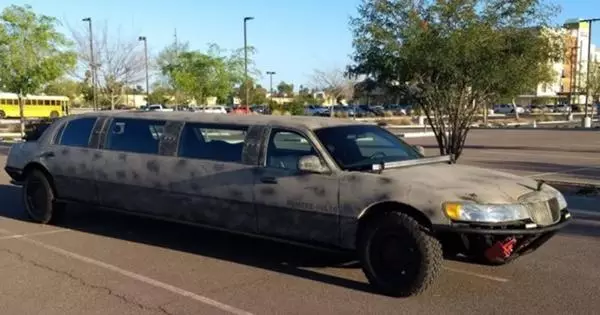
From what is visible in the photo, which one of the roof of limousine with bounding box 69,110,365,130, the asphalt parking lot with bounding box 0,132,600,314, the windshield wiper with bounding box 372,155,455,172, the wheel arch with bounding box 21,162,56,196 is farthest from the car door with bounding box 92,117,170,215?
the windshield wiper with bounding box 372,155,455,172

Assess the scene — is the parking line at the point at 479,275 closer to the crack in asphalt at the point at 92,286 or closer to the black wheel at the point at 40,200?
the crack in asphalt at the point at 92,286

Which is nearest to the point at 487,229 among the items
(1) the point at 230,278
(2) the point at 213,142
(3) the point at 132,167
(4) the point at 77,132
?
(1) the point at 230,278

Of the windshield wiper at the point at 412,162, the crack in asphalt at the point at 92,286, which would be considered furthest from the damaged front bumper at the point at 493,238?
the crack in asphalt at the point at 92,286

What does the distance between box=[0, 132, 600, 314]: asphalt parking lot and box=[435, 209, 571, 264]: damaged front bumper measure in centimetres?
39

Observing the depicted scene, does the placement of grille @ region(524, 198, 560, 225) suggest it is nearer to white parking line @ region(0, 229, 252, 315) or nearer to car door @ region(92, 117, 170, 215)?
white parking line @ region(0, 229, 252, 315)

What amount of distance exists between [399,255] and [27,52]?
29.2 meters

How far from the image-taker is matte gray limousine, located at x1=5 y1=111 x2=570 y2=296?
17.6ft

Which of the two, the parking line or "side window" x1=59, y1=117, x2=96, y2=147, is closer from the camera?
the parking line

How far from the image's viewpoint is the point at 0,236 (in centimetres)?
798

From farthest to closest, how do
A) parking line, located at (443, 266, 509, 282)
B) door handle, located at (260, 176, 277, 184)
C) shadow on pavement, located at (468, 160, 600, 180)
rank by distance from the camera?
1. shadow on pavement, located at (468, 160, 600, 180)
2. door handle, located at (260, 176, 277, 184)
3. parking line, located at (443, 266, 509, 282)

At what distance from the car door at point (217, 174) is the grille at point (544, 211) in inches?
102

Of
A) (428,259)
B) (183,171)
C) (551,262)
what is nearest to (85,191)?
(183,171)

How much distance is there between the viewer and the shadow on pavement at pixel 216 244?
6.52 metres

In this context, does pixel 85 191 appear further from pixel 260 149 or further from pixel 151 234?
pixel 260 149
